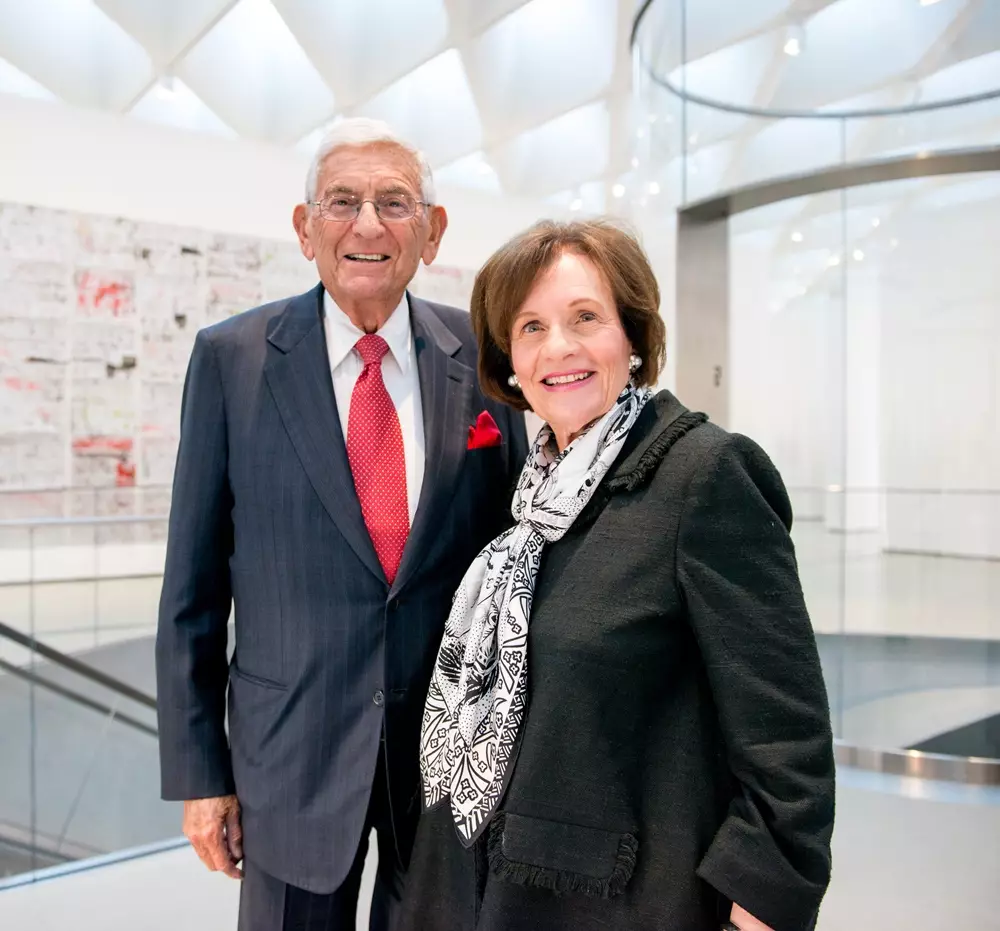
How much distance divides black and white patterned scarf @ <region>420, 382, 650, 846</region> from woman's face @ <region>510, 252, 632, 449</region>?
4 centimetres

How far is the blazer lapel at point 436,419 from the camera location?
5.52 feet

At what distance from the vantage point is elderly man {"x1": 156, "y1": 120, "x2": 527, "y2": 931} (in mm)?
1670

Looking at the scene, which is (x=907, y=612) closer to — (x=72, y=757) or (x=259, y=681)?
(x=259, y=681)

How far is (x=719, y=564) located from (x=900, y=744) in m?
4.48

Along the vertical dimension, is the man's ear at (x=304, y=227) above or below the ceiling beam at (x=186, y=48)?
below

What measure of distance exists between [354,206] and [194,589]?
2.74 ft

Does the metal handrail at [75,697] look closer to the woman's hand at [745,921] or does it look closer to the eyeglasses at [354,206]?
the eyeglasses at [354,206]

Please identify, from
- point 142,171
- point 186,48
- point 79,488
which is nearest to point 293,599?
point 79,488

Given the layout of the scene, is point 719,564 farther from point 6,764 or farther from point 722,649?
point 6,764

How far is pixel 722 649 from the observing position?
4.22ft

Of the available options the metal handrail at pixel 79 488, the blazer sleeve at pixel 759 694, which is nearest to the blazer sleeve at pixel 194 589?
the blazer sleeve at pixel 759 694

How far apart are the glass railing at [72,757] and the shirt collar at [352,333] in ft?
10.3

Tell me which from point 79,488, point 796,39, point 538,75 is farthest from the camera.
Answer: point 538,75

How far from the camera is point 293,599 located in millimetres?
1685
